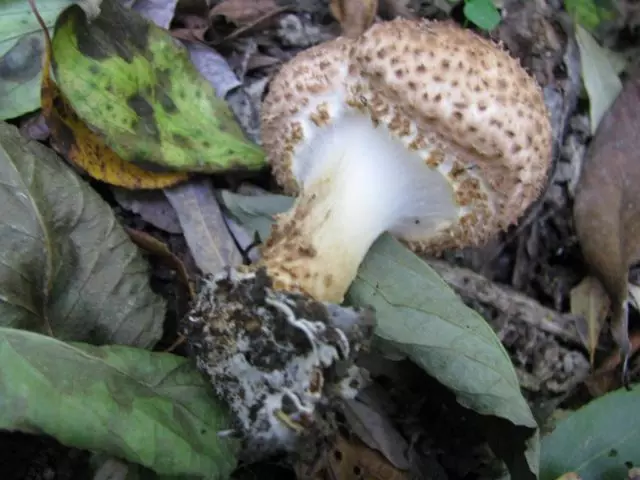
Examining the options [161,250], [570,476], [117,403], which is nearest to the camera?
[117,403]

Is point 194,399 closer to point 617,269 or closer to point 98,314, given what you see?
point 98,314

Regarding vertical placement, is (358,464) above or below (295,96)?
below

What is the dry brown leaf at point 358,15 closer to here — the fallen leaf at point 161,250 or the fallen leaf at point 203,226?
the fallen leaf at point 203,226

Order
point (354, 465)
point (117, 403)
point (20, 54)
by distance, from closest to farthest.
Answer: point (117, 403)
point (354, 465)
point (20, 54)

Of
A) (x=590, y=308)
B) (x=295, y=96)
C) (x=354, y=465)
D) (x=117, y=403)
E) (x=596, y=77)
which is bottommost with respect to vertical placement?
(x=354, y=465)

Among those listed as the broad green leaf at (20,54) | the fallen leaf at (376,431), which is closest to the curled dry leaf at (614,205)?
the fallen leaf at (376,431)

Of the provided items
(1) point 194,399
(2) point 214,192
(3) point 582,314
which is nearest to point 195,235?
(2) point 214,192

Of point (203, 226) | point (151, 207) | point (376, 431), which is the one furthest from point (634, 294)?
point (151, 207)

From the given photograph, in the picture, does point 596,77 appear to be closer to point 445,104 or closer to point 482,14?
point 482,14
